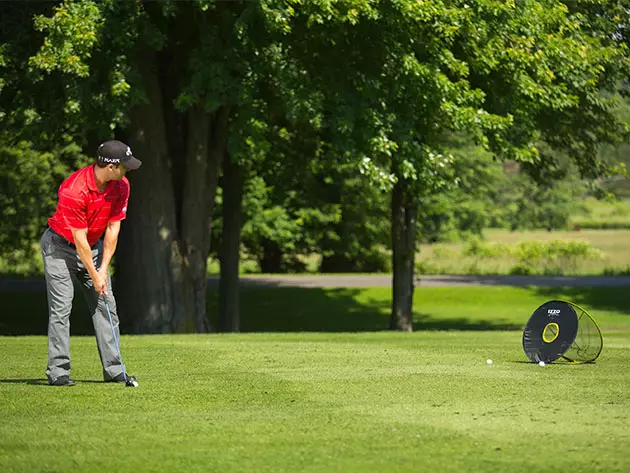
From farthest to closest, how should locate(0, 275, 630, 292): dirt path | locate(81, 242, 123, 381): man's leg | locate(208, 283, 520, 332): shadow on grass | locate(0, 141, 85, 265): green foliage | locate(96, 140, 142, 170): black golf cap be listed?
locate(0, 275, 630, 292): dirt path, locate(0, 141, 85, 265): green foliage, locate(208, 283, 520, 332): shadow on grass, locate(81, 242, 123, 381): man's leg, locate(96, 140, 142, 170): black golf cap

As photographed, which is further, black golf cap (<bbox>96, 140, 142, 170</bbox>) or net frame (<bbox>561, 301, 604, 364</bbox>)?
net frame (<bbox>561, 301, 604, 364</bbox>)

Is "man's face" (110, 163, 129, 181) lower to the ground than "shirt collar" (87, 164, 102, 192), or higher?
higher

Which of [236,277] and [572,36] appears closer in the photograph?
[572,36]

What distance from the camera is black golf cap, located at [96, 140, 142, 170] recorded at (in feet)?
32.5

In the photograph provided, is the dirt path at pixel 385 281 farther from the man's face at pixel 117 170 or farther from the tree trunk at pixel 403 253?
the man's face at pixel 117 170

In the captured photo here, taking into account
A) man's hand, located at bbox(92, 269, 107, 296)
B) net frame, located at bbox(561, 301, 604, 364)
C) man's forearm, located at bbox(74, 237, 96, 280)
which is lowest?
net frame, located at bbox(561, 301, 604, 364)

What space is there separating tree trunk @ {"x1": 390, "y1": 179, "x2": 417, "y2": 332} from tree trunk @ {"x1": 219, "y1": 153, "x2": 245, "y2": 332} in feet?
11.7

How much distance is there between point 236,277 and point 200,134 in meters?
6.37

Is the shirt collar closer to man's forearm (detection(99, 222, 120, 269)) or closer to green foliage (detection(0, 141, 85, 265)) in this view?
man's forearm (detection(99, 222, 120, 269))

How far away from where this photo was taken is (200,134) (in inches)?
912

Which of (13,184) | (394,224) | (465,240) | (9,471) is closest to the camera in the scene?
(9,471)

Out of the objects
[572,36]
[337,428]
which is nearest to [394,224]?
[572,36]

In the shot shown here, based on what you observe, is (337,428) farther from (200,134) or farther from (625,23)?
(625,23)

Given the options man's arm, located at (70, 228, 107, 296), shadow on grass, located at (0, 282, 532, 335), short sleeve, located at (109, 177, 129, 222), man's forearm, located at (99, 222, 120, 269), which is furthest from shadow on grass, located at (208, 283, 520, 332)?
man's arm, located at (70, 228, 107, 296)
